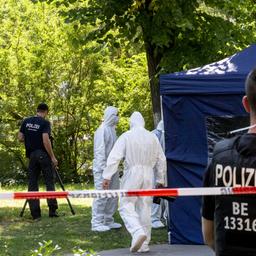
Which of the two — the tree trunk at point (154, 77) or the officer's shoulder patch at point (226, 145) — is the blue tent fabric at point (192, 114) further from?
the officer's shoulder patch at point (226, 145)

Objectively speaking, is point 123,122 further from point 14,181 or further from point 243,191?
point 243,191

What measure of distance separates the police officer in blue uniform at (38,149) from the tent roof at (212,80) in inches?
115

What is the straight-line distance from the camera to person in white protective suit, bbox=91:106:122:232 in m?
9.59

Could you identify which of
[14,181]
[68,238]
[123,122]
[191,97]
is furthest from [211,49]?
[14,181]

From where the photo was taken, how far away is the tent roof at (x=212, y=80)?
27.0 ft

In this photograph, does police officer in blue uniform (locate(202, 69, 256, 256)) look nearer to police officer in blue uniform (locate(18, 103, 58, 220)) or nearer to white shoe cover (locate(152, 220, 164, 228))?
white shoe cover (locate(152, 220, 164, 228))

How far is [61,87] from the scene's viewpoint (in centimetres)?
2045

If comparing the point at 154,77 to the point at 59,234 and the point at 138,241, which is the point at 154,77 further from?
the point at 138,241

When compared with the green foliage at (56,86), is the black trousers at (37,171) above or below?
below

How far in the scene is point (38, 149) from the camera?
1088 centimetres

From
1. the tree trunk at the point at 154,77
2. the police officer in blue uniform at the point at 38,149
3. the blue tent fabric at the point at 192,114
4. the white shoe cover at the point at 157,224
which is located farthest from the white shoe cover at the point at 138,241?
the tree trunk at the point at 154,77

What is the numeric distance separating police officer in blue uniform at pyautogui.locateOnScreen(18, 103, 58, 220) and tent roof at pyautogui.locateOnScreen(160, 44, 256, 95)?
2.93 m

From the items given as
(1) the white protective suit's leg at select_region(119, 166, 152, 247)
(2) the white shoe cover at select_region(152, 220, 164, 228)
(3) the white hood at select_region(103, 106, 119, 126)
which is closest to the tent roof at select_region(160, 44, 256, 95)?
(1) the white protective suit's leg at select_region(119, 166, 152, 247)

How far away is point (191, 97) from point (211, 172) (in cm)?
570
